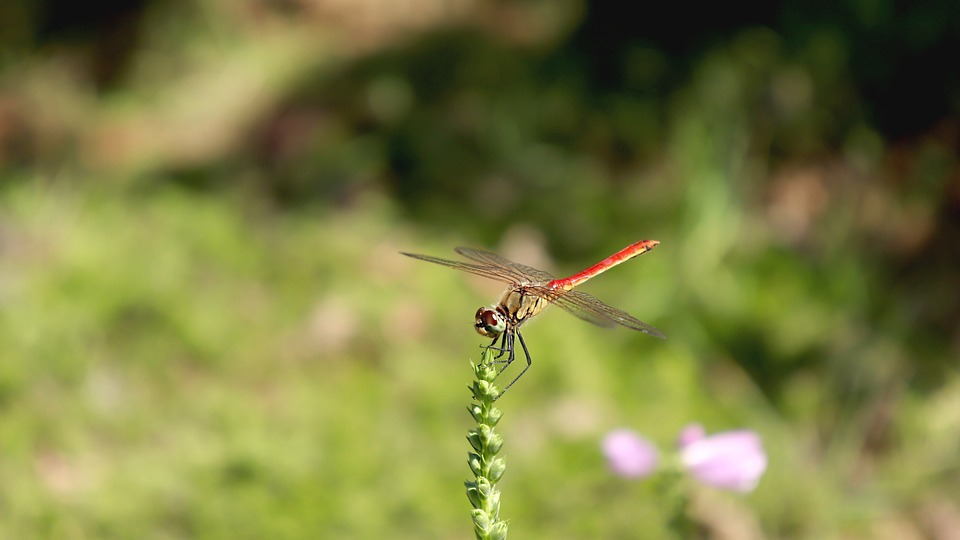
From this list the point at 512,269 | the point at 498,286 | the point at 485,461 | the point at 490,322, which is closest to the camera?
the point at 485,461

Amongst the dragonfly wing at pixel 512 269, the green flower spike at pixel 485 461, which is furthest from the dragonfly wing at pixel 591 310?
the green flower spike at pixel 485 461

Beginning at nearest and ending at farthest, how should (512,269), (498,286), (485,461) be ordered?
1. (485,461)
2. (512,269)
3. (498,286)

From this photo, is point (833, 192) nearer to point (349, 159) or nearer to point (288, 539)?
point (349, 159)

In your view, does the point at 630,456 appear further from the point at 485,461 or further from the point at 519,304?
the point at 485,461

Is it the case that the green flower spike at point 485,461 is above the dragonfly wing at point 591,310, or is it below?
below

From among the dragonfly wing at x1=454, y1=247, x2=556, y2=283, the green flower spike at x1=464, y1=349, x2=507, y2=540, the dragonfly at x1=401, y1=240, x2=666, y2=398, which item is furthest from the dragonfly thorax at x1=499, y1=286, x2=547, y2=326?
the green flower spike at x1=464, y1=349, x2=507, y2=540

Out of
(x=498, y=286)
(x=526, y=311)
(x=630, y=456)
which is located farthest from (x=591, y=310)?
(x=498, y=286)

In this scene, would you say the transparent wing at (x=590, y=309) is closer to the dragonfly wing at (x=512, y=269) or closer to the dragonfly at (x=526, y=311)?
the dragonfly at (x=526, y=311)
